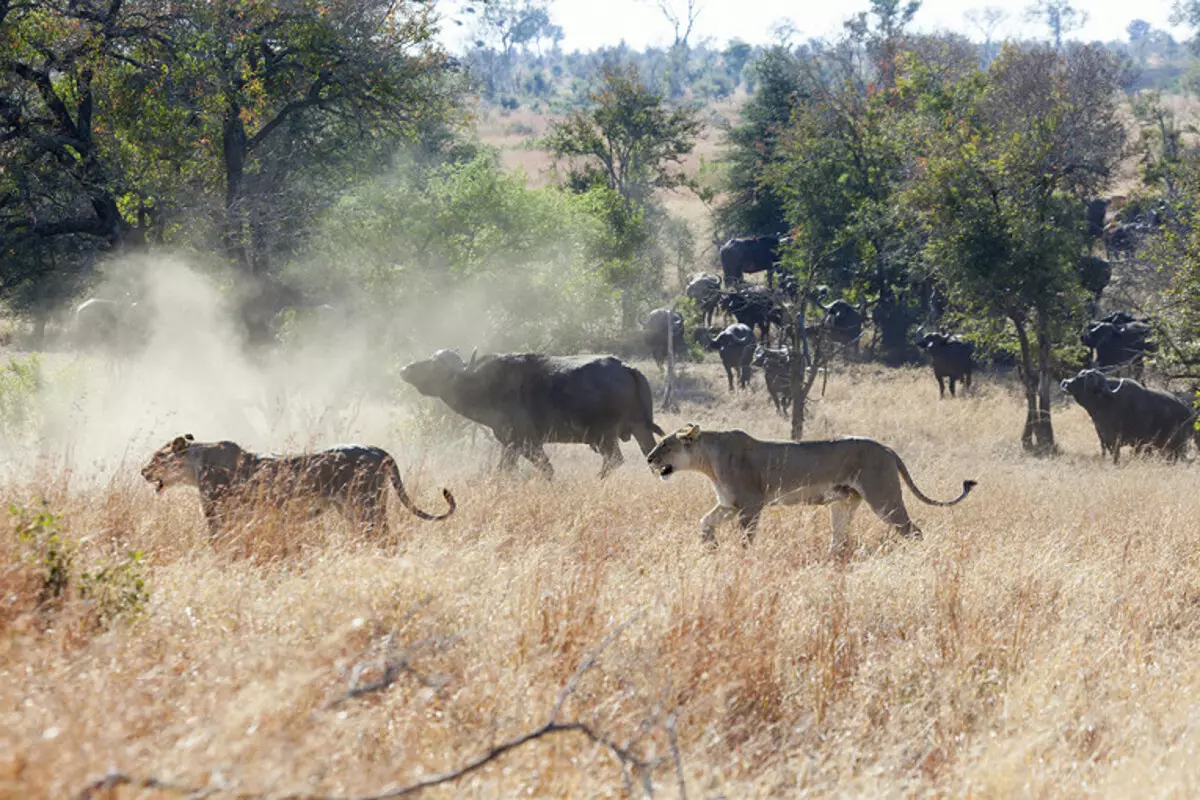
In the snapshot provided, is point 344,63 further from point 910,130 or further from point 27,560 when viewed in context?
point 910,130

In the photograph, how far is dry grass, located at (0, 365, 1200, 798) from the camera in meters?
4.86

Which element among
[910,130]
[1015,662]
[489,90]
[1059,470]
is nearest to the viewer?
[1015,662]

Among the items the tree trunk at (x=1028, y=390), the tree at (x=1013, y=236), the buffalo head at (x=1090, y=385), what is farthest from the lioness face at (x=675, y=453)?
the tree trunk at (x=1028, y=390)

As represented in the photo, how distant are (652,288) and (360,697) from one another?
35168 mm

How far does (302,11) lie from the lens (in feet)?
62.1

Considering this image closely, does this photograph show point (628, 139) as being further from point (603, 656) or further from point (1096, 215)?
point (603, 656)

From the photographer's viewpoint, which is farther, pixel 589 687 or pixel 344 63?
pixel 344 63

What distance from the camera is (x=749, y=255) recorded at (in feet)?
135

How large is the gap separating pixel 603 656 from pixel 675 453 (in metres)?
4.23

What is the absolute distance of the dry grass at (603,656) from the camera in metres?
4.86

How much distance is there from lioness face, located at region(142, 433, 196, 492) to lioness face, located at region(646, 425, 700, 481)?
12.0ft

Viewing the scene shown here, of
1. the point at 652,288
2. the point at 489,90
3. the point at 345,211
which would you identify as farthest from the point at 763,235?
the point at 489,90

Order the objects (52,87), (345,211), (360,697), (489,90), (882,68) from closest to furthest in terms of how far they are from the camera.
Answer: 1. (360,697)
2. (52,87)
3. (345,211)
4. (882,68)
5. (489,90)

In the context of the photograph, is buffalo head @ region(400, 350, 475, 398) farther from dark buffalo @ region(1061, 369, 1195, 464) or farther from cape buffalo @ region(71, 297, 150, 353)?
dark buffalo @ region(1061, 369, 1195, 464)
